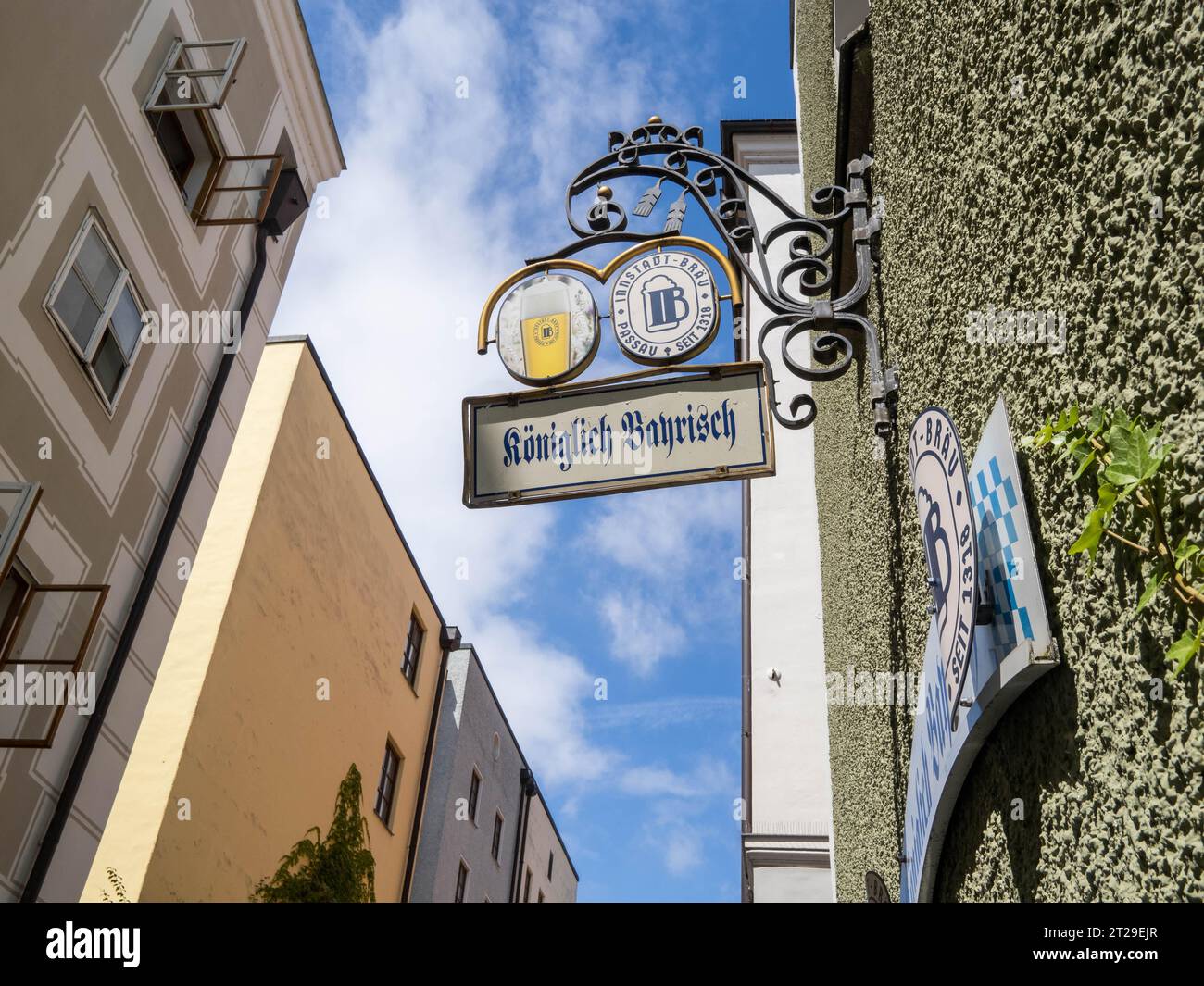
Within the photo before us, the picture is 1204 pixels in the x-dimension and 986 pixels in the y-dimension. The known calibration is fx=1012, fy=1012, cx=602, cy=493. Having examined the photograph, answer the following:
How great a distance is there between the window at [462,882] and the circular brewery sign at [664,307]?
678 inches

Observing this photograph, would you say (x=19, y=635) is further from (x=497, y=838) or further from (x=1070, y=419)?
(x=497, y=838)

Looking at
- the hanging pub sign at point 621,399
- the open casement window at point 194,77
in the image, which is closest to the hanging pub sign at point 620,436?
the hanging pub sign at point 621,399

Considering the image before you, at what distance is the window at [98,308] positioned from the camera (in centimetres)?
784

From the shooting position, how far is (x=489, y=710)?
2245cm

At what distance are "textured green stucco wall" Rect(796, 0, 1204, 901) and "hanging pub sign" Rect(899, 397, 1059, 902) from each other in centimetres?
5

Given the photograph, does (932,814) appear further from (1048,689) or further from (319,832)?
(319,832)

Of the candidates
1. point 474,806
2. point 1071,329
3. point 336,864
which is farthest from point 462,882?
point 1071,329

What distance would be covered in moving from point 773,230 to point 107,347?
256 inches

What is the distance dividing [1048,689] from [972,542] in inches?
15.7

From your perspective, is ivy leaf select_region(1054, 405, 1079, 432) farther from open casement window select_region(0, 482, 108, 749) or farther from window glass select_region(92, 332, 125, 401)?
window glass select_region(92, 332, 125, 401)

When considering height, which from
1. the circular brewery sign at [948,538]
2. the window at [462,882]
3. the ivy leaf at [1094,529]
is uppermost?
the window at [462,882]

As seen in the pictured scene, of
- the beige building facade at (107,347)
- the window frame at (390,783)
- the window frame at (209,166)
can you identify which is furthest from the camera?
the window frame at (390,783)

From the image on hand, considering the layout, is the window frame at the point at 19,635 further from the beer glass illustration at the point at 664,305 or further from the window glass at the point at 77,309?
the beer glass illustration at the point at 664,305
